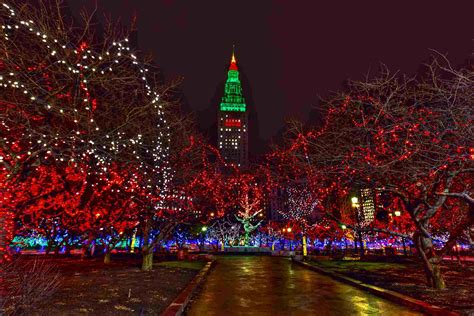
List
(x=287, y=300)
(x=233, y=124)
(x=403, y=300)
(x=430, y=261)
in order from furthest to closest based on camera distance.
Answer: (x=233, y=124) → (x=430, y=261) → (x=287, y=300) → (x=403, y=300)

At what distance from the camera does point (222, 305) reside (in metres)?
10.0

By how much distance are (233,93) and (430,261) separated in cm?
15207

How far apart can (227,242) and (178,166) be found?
33.4m

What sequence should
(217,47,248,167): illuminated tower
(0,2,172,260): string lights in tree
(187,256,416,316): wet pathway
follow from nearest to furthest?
(0,2,172,260): string lights in tree
(187,256,416,316): wet pathway
(217,47,248,167): illuminated tower

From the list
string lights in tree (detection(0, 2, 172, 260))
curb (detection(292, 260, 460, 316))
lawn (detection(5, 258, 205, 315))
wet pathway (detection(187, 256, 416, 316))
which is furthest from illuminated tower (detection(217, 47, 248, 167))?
string lights in tree (detection(0, 2, 172, 260))

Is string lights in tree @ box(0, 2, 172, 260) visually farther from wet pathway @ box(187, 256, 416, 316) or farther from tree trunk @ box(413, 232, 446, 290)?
tree trunk @ box(413, 232, 446, 290)

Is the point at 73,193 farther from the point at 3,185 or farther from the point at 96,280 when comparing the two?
the point at 3,185

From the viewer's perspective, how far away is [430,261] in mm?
11953

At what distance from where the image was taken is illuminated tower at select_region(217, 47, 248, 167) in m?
141

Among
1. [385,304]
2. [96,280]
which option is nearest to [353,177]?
[385,304]

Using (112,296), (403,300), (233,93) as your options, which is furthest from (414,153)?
(233,93)

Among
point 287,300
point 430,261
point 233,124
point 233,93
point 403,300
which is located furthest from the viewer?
point 233,93

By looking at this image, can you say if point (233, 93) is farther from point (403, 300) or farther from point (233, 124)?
point (403, 300)

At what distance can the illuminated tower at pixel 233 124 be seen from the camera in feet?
461
